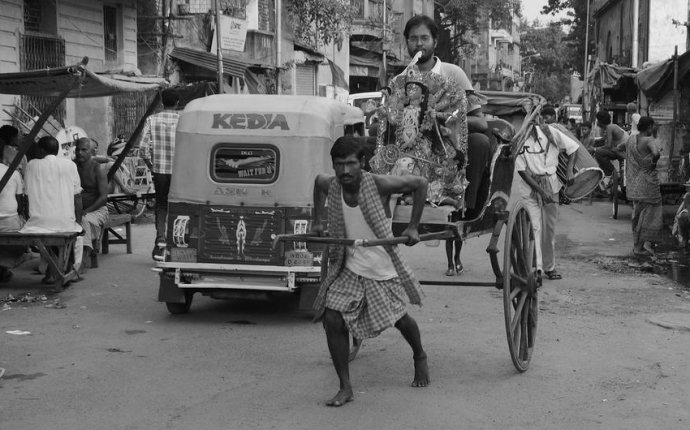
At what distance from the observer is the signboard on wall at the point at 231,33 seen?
2733cm

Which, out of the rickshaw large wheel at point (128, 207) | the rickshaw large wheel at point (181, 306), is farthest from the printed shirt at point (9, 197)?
the rickshaw large wheel at point (128, 207)

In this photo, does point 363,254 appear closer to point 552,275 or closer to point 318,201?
point 318,201

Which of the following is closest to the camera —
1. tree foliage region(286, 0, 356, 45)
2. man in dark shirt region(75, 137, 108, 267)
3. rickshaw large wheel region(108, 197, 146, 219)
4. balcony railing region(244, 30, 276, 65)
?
man in dark shirt region(75, 137, 108, 267)

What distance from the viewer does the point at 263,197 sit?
851cm

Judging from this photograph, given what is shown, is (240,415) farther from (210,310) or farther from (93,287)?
(93,287)

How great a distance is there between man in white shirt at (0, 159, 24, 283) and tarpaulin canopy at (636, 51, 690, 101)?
12.3 metres

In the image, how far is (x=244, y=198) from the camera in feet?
28.0

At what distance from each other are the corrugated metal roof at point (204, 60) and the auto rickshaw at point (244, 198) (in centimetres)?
1737

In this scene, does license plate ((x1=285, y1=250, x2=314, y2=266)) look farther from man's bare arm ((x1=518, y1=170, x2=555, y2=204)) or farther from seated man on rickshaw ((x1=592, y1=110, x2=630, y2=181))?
seated man on rickshaw ((x1=592, y1=110, x2=630, y2=181))

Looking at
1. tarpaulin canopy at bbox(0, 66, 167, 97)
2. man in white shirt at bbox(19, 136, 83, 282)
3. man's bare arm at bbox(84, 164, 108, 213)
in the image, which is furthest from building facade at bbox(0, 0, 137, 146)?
man in white shirt at bbox(19, 136, 83, 282)

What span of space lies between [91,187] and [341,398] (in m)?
6.84

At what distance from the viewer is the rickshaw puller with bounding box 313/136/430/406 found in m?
5.89

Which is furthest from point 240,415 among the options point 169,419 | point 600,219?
point 600,219

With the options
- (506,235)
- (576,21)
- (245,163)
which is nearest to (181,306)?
(245,163)
